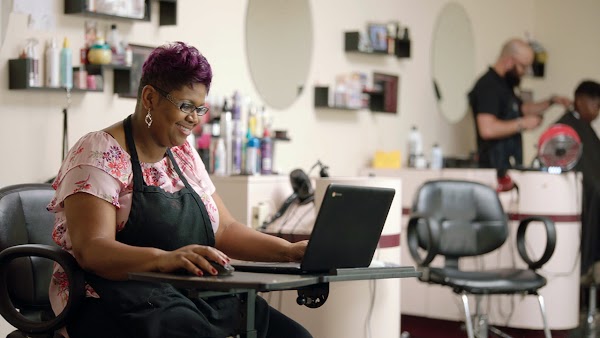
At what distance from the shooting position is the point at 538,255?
16.5 ft

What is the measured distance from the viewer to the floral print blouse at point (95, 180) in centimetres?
231

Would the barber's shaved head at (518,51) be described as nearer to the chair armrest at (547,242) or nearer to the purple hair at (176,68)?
the chair armrest at (547,242)

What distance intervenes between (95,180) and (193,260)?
1.39 feet

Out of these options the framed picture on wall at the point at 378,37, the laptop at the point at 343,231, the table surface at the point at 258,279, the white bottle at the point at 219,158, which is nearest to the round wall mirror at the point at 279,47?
the framed picture on wall at the point at 378,37

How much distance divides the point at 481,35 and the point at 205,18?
3.01 metres

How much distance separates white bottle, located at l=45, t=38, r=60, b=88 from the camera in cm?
381

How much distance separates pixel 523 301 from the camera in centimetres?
502

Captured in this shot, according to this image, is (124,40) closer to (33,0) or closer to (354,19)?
(33,0)

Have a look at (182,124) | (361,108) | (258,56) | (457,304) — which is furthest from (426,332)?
(182,124)

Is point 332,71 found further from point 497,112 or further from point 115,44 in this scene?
point 115,44

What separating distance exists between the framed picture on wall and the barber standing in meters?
0.88

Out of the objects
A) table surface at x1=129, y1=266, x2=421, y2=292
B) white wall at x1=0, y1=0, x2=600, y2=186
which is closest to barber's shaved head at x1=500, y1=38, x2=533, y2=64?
white wall at x1=0, y1=0, x2=600, y2=186

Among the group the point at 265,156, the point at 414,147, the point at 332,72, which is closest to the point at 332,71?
the point at 332,72

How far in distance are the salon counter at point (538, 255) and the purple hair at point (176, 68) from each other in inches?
117
